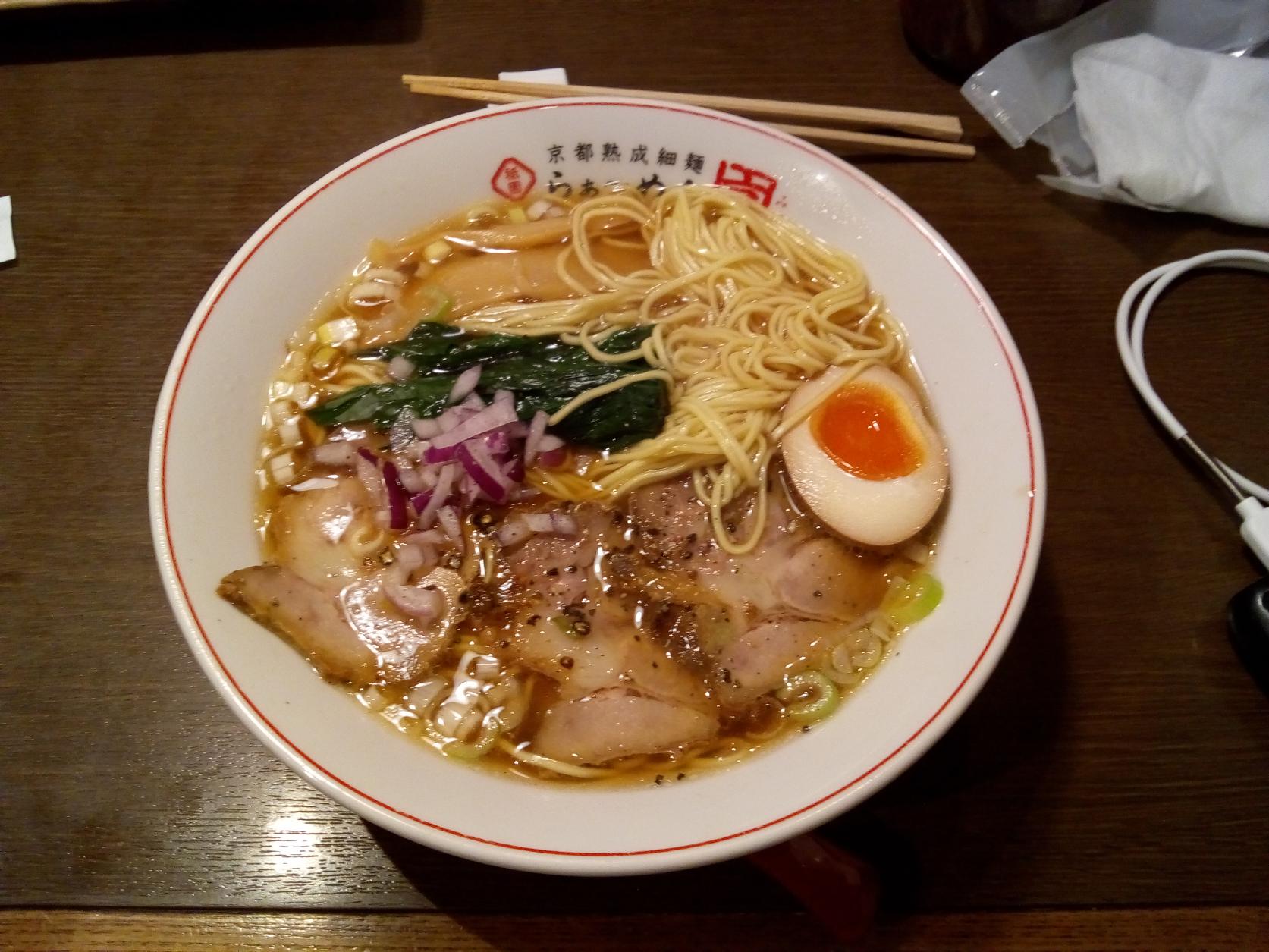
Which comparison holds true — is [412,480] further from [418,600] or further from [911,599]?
[911,599]


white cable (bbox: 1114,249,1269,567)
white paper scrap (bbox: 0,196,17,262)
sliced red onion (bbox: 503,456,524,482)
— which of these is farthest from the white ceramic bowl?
white paper scrap (bbox: 0,196,17,262)

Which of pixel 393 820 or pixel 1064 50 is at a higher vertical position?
pixel 1064 50

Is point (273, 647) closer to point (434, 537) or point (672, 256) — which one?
point (434, 537)

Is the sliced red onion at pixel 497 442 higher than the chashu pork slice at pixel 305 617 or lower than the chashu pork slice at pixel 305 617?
higher

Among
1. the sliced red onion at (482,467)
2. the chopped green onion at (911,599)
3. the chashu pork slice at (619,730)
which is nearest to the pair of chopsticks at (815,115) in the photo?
the sliced red onion at (482,467)

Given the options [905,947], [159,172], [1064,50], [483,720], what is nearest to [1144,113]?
[1064,50]

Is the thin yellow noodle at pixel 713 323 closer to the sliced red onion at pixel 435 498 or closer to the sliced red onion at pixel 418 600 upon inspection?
the sliced red onion at pixel 435 498

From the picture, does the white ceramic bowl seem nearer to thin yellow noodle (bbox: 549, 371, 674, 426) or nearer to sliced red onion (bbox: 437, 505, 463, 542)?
sliced red onion (bbox: 437, 505, 463, 542)
